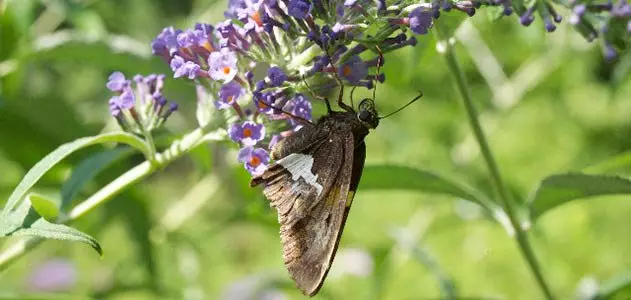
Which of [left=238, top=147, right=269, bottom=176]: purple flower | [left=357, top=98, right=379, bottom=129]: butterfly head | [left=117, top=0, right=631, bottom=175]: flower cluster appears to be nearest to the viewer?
[left=117, top=0, right=631, bottom=175]: flower cluster

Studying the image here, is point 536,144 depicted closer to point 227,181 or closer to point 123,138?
point 227,181

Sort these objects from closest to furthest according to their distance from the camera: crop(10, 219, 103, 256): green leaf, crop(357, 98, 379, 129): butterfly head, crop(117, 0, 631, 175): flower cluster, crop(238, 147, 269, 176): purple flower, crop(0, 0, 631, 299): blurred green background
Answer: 1. crop(10, 219, 103, 256): green leaf
2. crop(117, 0, 631, 175): flower cluster
3. crop(238, 147, 269, 176): purple flower
4. crop(357, 98, 379, 129): butterfly head
5. crop(0, 0, 631, 299): blurred green background

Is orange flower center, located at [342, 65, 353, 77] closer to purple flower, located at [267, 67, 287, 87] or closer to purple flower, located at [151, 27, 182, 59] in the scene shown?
purple flower, located at [267, 67, 287, 87]

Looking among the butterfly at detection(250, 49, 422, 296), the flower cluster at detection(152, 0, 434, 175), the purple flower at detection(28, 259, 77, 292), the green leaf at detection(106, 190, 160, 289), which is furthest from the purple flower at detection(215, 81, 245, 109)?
the purple flower at detection(28, 259, 77, 292)

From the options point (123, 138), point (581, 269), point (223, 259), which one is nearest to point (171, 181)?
point (223, 259)

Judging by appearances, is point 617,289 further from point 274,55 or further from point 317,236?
point 274,55

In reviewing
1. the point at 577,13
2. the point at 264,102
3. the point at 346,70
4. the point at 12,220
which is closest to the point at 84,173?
the point at 12,220
